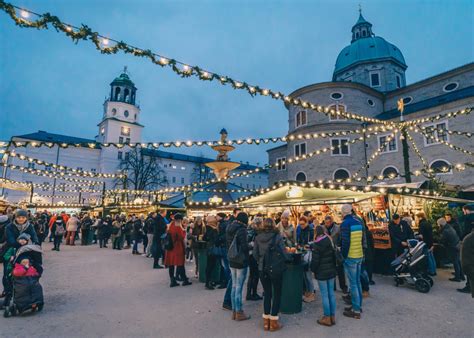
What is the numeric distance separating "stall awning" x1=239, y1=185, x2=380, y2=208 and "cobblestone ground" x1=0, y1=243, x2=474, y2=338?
352cm

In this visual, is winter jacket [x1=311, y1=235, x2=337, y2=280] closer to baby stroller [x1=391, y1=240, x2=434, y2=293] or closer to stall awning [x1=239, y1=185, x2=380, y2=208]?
baby stroller [x1=391, y1=240, x2=434, y2=293]

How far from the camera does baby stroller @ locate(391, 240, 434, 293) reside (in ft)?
22.1

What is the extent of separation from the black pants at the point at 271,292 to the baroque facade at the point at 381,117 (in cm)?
2208

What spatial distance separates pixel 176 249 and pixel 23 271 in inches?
130

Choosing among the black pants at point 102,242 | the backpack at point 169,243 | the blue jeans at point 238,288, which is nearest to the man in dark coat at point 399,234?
the blue jeans at point 238,288

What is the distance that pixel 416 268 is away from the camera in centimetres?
698

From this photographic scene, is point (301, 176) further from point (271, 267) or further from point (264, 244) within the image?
point (271, 267)

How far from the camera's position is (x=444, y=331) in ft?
14.5

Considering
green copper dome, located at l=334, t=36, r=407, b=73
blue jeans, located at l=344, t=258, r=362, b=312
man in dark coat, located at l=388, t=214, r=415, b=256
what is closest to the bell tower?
green copper dome, located at l=334, t=36, r=407, b=73

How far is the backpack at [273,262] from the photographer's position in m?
4.37

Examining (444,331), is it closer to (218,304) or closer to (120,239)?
(218,304)

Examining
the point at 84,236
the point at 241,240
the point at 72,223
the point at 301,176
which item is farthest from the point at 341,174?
the point at 241,240

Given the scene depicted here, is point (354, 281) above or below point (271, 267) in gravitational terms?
below

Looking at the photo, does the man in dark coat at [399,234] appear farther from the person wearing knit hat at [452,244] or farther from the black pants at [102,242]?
the black pants at [102,242]
